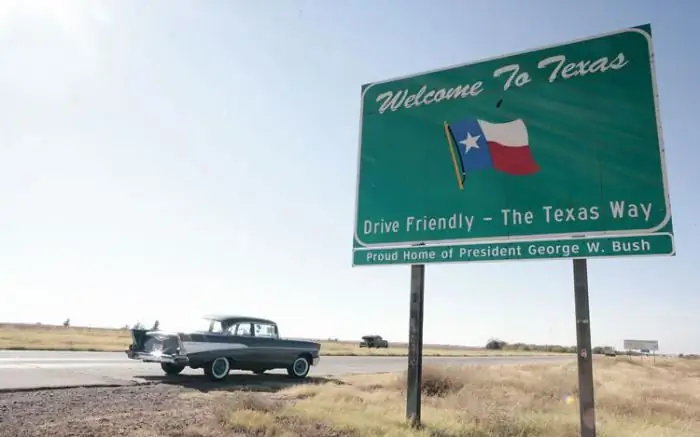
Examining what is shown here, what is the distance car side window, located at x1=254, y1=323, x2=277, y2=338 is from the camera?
15173mm

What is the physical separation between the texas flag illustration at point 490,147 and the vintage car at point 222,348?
8637mm

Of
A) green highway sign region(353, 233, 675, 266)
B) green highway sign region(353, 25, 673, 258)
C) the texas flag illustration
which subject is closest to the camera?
green highway sign region(353, 233, 675, 266)

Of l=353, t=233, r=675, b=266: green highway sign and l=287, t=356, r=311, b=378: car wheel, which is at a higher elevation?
l=353, t=233, r=675, b=266: green highway sign

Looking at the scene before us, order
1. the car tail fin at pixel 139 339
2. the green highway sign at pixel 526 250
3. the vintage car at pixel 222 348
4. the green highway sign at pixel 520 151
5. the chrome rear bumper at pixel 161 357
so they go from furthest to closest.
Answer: the car tail fin at pixel 139 339
the vintage car at pixel 222 348
the chrome rear bumper at pixel 161 357
the green highway sign at pixel 520 151
the green highway sign at pixel 526 250

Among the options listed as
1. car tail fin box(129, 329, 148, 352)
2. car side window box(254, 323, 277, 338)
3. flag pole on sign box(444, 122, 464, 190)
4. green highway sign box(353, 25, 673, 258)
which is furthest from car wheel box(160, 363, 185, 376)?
flag pole on sign box(444, 122, 464, 190)

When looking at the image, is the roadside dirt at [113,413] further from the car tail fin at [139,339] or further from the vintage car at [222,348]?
the car tail fin at [139,339]

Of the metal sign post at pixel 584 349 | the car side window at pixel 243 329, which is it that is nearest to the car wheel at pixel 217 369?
the car side window at pixel 243 329

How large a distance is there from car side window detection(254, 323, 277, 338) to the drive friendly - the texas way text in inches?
287

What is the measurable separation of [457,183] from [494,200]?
2.40 ft

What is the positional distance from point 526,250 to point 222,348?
9412 mm

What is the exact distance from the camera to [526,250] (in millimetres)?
7539

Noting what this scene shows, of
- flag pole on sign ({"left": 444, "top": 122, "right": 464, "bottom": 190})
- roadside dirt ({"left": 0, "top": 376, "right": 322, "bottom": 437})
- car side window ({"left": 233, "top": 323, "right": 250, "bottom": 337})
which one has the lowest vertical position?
roadside dirt ({"left": 0, "top": 376, "right": 322, "bottom": 437})

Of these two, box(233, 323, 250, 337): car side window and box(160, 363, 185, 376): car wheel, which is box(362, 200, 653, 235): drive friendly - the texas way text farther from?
box(160, 363, 185, 376): car wheel

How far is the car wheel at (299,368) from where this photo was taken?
1627 cm
